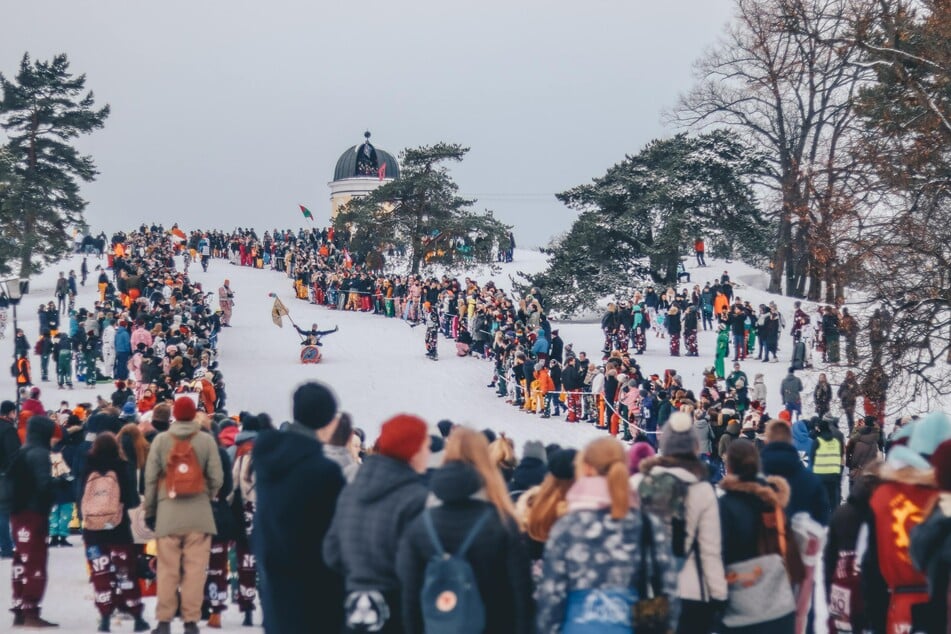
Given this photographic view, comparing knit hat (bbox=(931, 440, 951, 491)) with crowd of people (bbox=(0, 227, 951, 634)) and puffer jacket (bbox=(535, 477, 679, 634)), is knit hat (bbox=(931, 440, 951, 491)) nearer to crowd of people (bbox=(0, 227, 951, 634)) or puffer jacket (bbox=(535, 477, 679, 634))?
crowd of people (bbox=(0, 227, 951, 634))

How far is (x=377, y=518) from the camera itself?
5859 mm

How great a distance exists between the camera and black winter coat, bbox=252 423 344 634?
6.41m

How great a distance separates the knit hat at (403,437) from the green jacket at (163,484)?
10.2ft

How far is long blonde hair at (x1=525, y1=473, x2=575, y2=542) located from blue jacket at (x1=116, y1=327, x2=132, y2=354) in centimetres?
2484

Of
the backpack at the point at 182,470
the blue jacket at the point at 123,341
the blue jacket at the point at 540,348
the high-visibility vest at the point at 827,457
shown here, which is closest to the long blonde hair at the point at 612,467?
the backpack at the point at 182,470

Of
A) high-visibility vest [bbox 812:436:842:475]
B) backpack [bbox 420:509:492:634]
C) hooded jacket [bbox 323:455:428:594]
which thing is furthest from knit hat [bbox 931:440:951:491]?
high-visibility vest [bbox 812:436:842:475]

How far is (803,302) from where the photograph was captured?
139 feet

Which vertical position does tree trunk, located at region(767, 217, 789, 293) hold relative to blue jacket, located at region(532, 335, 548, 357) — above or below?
above

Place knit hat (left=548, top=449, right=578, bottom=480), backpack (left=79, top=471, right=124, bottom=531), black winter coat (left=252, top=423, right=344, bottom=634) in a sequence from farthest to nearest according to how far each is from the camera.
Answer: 1. backpack (left=79, top=471, right=124, bottom=531)
2. black winter coat (left=252, top=423, right=344, bottom=634)
3. knit hat (left=548, top=449, right=578, bottom=480)

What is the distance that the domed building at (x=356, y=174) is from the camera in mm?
81875

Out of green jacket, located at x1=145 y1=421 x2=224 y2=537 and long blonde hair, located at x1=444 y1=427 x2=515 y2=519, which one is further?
green jacket, located at x1=145 y1=421 x2=224 y2=537

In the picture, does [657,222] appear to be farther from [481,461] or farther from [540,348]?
[481,461]

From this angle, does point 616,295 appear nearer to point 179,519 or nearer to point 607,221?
point 607,221

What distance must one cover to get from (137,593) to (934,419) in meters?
6.04
